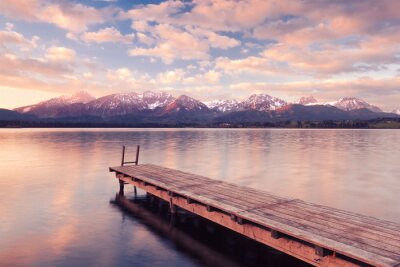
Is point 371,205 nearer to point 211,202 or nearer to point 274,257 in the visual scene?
point 274,257

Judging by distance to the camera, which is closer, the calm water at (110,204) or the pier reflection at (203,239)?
the pier reflection at (203,239)

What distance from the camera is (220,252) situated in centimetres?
1756

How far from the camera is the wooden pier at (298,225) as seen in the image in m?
11.6

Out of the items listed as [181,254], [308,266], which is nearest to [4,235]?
[181,254]

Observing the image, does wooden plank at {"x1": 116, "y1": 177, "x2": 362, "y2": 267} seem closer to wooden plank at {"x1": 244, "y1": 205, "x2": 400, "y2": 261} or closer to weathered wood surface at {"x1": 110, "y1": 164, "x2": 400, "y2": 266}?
weathered wood surface at {"x1": 110, "y1": 164, "x2": 400, "y2": 266}

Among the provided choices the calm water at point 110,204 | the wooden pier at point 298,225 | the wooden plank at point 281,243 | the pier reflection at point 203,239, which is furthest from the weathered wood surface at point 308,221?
the calm water at point 110,204

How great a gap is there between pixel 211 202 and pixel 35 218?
13.6 meters

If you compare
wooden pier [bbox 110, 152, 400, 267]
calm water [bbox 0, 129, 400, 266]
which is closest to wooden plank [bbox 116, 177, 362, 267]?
wooden pier [bbox 110, 152, 400, 267]

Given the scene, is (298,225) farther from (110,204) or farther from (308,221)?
(110,204)

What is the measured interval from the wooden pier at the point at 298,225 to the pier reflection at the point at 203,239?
162cm

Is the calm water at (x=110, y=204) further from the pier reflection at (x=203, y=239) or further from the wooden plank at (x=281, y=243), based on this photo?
the wooden plank at (x=281, y=243)

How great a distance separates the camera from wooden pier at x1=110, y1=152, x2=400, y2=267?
456 inches

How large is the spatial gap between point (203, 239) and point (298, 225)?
284 inches

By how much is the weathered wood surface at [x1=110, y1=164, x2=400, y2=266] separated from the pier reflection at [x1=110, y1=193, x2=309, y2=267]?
2238 mm
